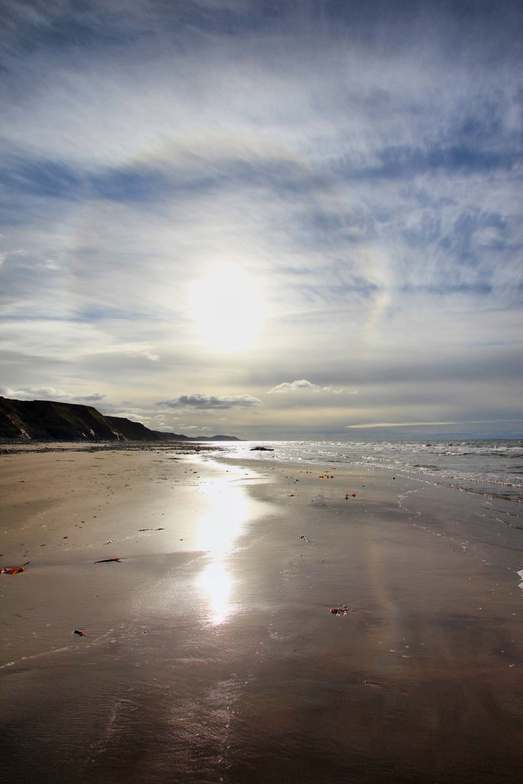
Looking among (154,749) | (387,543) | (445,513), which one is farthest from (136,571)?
(445,513)

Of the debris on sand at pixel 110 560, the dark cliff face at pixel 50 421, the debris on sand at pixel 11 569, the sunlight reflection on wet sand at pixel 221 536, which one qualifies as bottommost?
the sunlight reflection on wet sand at pixel 221 536

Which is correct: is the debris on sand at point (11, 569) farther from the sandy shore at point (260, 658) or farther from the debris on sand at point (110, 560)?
the debris on sand at point (110, 560)

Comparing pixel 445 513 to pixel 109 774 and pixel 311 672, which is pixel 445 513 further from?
pixel 109 774

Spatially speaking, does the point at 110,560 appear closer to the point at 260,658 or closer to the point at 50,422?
the point at 260,658

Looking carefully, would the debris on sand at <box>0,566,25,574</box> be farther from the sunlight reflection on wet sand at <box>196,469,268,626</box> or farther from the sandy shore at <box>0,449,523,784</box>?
the sunlight reflection on wet sand at <box>196,469,268,626</box>

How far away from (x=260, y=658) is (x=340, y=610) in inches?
Answer: 65.6

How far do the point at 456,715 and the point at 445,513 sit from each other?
420 inches

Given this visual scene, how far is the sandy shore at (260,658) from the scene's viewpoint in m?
3.29

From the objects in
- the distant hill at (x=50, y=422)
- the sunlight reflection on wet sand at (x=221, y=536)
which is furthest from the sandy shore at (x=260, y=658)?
the distant hill at (x=50, y=422)

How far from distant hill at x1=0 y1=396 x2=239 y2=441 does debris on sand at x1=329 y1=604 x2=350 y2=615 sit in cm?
7995

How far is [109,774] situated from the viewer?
10.1 feet

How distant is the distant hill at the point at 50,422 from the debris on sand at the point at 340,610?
79953 millimetres

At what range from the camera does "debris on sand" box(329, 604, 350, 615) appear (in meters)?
5.93

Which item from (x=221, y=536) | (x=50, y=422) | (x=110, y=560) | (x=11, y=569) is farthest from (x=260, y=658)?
(x=50, y=422)
